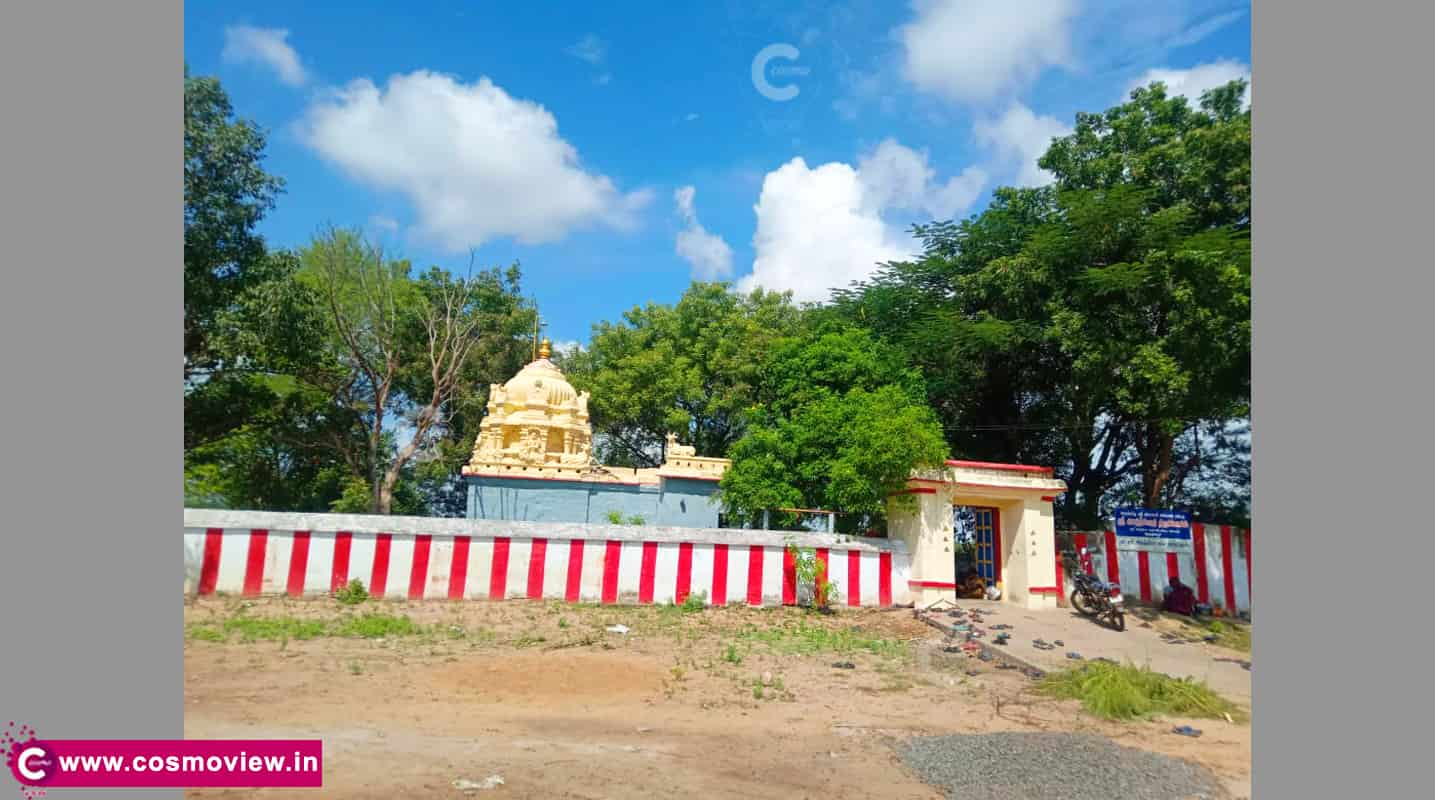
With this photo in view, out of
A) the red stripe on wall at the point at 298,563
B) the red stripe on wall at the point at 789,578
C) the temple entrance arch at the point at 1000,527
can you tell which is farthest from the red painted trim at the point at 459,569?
the temple entrance arch at the point at 1000,527

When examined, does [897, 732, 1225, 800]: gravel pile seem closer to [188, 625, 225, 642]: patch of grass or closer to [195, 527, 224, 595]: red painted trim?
[188, 625, 225, 642]: patch of grass

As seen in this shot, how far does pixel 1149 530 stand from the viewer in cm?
1479

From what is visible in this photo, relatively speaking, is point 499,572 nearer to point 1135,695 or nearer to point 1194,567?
point 1135,695

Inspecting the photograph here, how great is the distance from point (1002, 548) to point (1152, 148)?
382 inches

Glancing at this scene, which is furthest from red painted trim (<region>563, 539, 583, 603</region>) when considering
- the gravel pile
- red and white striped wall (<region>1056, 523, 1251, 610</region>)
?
red and white striped wall (<region>1056, 523, 1251, 610</region>)

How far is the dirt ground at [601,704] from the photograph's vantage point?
511 centimetres

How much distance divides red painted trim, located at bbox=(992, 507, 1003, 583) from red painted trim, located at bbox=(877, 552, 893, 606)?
2.48 metres

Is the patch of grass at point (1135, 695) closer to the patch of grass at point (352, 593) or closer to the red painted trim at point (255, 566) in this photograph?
the patch of grass at point (352, 593)

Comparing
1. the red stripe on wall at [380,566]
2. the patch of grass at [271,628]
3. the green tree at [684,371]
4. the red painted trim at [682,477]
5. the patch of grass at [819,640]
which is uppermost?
the green tree at [684,371]

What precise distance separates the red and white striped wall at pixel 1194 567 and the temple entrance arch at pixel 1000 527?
1.09m

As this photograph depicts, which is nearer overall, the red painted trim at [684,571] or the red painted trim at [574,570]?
the red painted trim at [574,570]

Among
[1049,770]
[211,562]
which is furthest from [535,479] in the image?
[1049,770]

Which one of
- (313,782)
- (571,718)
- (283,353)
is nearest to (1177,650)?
(571,718)

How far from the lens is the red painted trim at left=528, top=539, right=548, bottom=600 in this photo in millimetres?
12617
